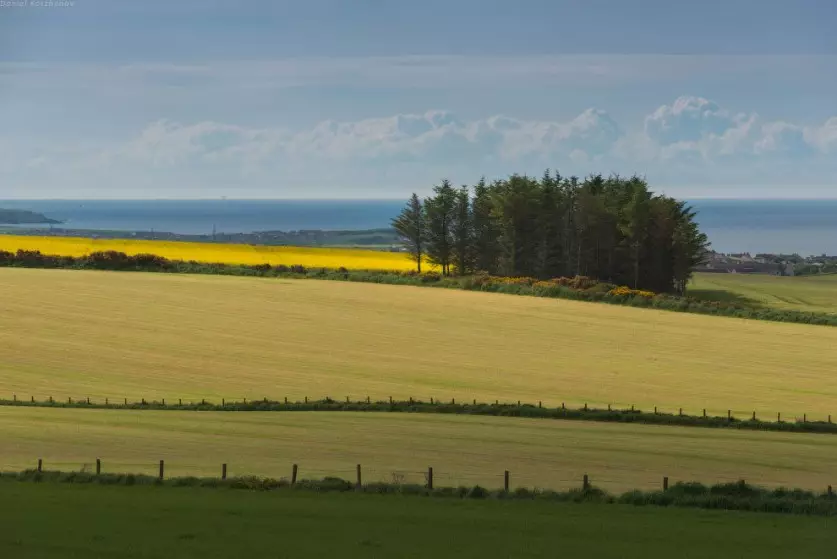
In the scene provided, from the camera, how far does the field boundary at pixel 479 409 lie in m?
37.1

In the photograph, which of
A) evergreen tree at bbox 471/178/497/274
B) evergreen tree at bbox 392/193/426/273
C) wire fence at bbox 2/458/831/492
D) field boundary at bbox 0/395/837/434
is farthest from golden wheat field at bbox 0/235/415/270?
wire fence at bbox 2/458/831/492

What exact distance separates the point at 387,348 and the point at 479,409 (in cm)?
1579

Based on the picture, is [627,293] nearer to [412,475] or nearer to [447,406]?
[447,406]

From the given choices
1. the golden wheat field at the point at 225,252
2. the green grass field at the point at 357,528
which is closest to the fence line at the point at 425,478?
the green grass field at the point at 357,528

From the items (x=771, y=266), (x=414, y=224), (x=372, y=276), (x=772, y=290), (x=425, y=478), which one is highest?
(x=414, y=224)

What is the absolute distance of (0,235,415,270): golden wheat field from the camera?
105 metres

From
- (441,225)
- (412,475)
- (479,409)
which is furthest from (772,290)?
(412,475)

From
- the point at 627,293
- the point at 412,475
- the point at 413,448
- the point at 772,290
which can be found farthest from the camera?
the point at 772,290

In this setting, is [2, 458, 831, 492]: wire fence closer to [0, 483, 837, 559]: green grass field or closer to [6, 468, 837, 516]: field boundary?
[6, 468, 837, 516]: field boundary

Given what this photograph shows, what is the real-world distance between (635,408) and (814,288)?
62.8 meters

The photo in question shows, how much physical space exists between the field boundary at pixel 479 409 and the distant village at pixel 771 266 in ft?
246

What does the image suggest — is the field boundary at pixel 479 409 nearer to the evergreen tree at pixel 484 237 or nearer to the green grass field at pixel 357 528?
the green grass field at pixel 357 528

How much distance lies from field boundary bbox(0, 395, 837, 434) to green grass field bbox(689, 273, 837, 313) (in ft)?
140

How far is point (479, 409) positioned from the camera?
126 ft
